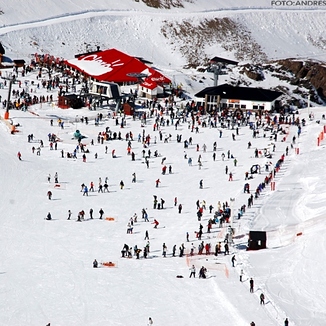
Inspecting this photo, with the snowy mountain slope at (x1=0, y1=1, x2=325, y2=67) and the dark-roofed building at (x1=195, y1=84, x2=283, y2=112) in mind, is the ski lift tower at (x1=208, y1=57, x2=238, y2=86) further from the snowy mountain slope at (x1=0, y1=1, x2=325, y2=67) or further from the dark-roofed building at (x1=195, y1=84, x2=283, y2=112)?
the snowy mountain slope at (x1=0, y1=1, x2=325, y2=67)

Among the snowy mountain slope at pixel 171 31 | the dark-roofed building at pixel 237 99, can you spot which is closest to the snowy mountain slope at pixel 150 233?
the dark-roofed building at pixel 237 99

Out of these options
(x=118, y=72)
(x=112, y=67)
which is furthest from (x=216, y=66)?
(x=112, y=67)

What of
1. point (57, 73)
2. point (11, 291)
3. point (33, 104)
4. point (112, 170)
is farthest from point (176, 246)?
point (57, 73)

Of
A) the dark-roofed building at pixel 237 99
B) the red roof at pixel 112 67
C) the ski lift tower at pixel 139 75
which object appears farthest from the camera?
the red roof at pixel 112 67

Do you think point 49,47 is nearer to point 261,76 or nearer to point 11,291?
→ point 261,76

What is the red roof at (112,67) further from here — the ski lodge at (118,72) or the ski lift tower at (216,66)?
the ski lift tower at (216,66)

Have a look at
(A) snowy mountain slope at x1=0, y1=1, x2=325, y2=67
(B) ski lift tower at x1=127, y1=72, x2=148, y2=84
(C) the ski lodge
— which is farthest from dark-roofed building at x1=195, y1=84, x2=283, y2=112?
(A) snowy mountain slope at x1=0, y1=1, x2=325, y2=67
